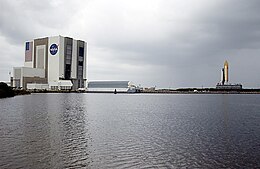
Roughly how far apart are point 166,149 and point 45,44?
116 meters

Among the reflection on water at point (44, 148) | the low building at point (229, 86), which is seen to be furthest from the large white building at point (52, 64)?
the reflection on water at point (44, 148)

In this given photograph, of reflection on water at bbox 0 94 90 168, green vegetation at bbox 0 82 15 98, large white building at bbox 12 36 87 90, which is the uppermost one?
large white building at bbox 12 36 87 90

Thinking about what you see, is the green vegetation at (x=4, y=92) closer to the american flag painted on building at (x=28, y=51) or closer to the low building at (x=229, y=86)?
the american flag painted on building at (x=28, y=51)

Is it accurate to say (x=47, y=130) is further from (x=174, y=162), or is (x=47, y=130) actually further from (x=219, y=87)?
(x=219, y=87)

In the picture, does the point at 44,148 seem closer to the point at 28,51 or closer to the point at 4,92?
the point at 4,92

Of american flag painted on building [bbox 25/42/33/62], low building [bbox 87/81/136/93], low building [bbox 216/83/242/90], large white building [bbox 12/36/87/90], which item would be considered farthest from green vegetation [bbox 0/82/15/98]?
low building [bbox 216/83/242/90]

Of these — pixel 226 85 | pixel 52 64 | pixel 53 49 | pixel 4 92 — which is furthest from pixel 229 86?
pixel 4 92

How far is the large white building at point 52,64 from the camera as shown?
115 metres

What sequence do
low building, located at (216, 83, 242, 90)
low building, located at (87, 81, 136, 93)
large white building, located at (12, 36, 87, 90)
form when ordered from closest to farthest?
large white building, located at (12, 36, 87, 90) → low building, located at (216, 83, 242, 90) → low building, located at (87, 81, 136, 93)

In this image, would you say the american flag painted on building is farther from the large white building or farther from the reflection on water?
the reflection on water

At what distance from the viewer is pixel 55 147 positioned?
Result: 12484 millimetres

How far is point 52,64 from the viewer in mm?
117375

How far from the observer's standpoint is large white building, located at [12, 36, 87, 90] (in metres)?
115

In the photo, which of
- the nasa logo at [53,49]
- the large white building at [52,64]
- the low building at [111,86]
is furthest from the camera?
the low building at [111,86]
